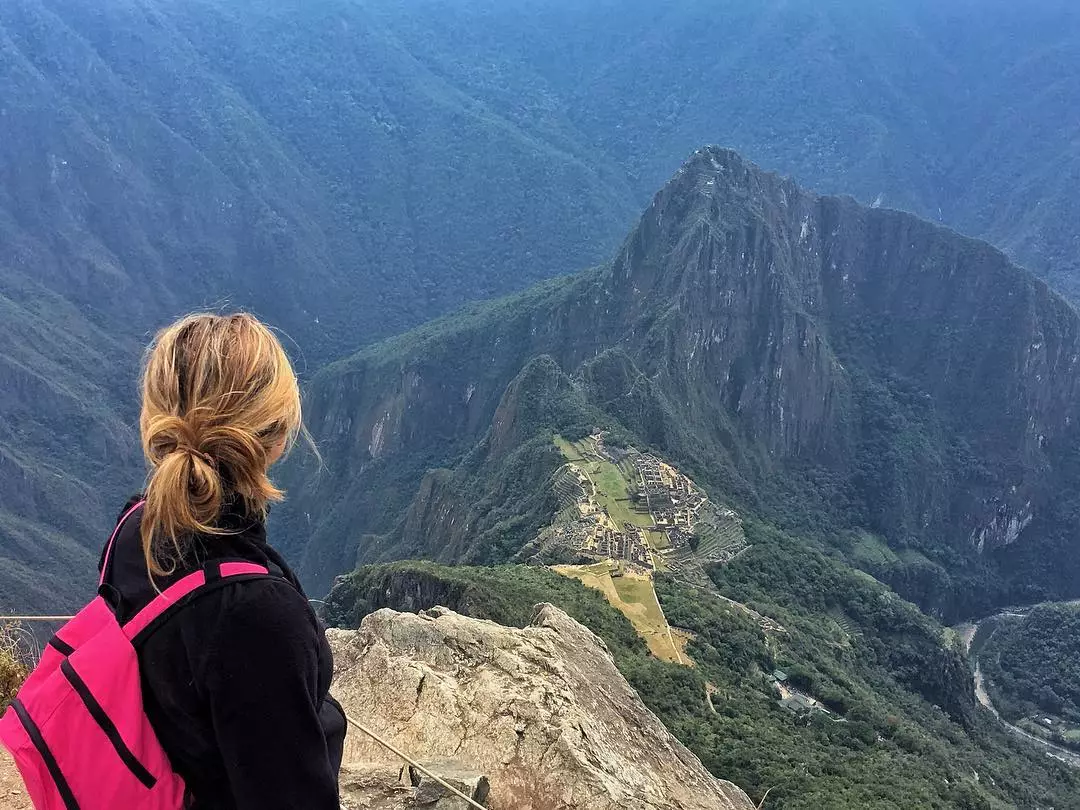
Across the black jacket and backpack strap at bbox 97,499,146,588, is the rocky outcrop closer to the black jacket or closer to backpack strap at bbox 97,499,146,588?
the black jacket

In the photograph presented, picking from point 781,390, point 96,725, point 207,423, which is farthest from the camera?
point 781,390

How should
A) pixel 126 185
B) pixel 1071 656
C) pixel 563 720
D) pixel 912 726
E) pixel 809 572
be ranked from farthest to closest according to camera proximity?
pixel 126 185 → pixel 1071 656 → pixel 809 572 → pixel 912 726 → pixel 563 720

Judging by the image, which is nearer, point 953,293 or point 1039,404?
point 1039,404

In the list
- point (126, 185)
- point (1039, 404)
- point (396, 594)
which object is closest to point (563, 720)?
point (396, 594)

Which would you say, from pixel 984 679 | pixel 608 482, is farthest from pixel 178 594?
pixel 984 679

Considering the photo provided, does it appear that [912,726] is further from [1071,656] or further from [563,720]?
[1071,656]

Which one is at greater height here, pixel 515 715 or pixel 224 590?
pixel 224 590

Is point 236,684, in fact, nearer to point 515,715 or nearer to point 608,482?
point 515,715

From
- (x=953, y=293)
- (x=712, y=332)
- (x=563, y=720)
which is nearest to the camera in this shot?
(x=563, y=720)
